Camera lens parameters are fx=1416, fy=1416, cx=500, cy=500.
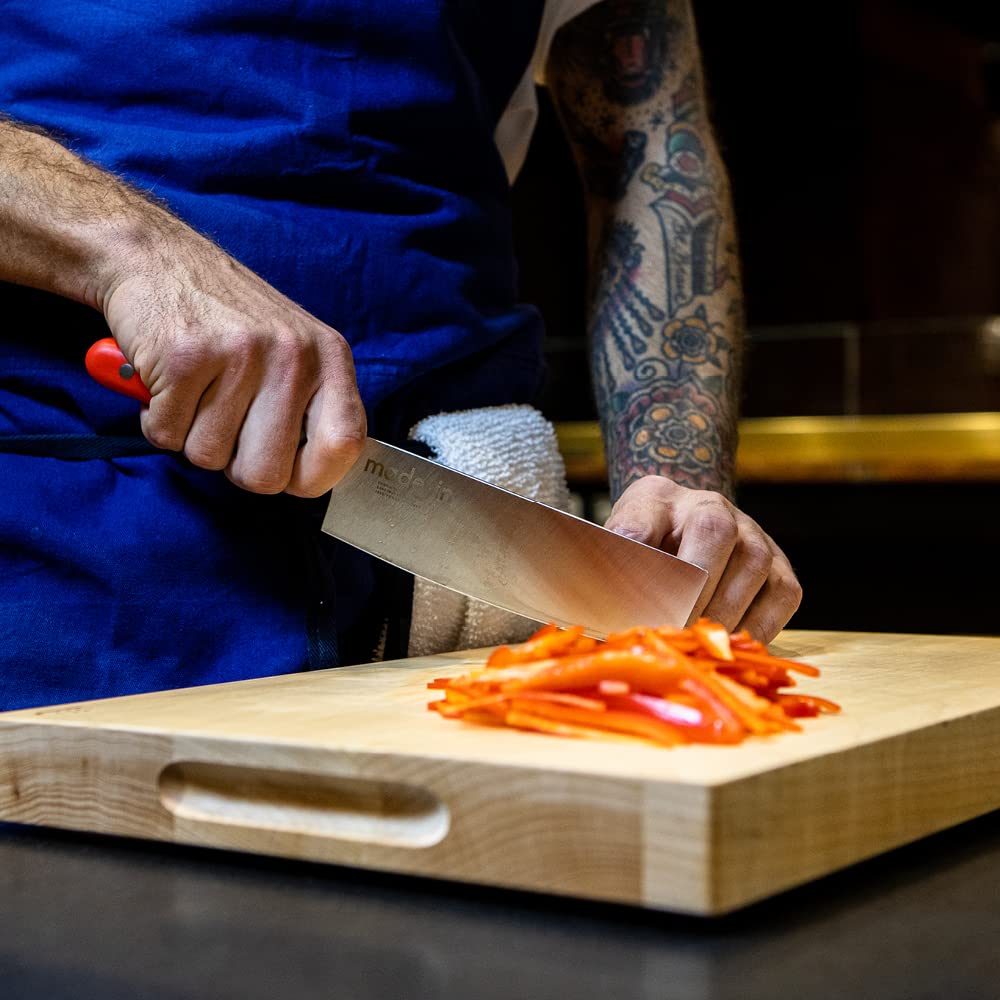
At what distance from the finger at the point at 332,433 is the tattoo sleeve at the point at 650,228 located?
464 mm

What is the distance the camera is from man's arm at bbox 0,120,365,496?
0.94 m

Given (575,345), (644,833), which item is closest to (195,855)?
(644,833)

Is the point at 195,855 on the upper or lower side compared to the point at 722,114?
lower

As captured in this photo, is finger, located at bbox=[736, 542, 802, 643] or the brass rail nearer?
finger, located at bbox=[736, 542, 802, 643]

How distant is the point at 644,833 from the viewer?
2.09ft

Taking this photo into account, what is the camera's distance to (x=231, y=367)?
0.94 m

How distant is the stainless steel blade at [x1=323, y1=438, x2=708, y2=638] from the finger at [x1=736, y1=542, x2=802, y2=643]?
110 millimetres

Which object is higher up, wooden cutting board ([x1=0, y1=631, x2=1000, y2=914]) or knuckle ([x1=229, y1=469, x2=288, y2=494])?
knuckle ([x1=229, y1=469, x2=288, y2=494])

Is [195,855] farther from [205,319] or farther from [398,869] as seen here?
[205,319]

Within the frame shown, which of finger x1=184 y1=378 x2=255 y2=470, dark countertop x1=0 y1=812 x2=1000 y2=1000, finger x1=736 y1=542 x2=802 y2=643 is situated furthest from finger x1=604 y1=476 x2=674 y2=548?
dark countertop x1=0 y1=812 x2=1000 y2=1000

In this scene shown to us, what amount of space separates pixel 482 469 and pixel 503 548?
11cm

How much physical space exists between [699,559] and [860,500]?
1.81 metres

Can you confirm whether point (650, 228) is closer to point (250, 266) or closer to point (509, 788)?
point (250, 266)

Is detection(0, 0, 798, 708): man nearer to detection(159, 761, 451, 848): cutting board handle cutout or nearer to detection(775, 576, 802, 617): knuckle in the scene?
detection(775, 576, 802, 617): knuckle
